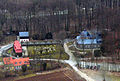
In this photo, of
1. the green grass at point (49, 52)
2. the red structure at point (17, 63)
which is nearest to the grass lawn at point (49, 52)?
the green grass at point (49, 52)

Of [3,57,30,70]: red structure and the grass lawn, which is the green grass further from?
[3,57,30,70]: red structure

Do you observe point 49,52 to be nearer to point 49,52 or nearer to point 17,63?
point 49,52

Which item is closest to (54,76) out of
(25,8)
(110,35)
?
(110,35)

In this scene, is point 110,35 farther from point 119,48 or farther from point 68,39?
point 68,39

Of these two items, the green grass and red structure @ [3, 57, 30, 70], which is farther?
the green grass

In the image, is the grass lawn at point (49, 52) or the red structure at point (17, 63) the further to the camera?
the grass lawn at point (49, 52)

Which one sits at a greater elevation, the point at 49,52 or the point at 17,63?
the point at 49,52

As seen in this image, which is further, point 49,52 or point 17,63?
point 49,52

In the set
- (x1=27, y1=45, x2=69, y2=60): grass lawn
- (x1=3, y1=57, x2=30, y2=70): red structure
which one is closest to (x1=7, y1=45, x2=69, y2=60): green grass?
(x1=27, y1=45, x2=69, y2=60): grass lawn

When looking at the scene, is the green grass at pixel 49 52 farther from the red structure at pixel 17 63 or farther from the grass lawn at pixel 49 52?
the red structure at pixel 17 63

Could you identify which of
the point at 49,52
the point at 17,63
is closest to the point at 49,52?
the point at 49,52

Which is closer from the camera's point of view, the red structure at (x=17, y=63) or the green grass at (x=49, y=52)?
the red structure at (x=17, y=63)
